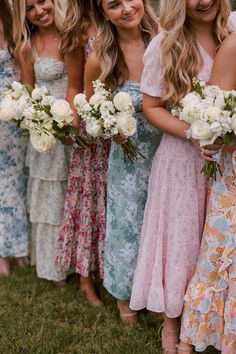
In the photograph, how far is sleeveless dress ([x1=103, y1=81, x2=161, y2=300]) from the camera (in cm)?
420

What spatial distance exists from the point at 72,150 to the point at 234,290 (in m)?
1.80

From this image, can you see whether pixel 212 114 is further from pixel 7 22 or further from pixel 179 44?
pixel 7 22

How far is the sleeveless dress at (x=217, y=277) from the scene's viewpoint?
3.56 m

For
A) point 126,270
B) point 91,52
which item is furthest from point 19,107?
point 126,270

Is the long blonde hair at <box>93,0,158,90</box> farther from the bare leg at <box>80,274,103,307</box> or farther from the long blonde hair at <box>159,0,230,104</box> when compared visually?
the bare leg at <box>80,274,103,307</box>

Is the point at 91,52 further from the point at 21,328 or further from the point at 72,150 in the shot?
the point at 21,328

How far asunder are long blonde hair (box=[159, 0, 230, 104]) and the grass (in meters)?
1.76

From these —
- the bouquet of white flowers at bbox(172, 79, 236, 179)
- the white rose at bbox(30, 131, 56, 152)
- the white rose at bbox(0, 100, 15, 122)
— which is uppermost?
the bouquet of white flowers at bbox(172, 79, 236, 179)

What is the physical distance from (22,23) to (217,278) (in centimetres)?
238

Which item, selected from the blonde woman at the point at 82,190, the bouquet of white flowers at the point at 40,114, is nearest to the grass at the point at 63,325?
the blonde woman at the point at 82,190

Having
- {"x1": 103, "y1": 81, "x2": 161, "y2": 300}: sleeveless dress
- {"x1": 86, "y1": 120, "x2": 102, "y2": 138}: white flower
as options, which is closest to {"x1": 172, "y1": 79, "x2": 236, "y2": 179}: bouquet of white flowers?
{"x1": 86, "y1": 120, "x2": 102, "y2": 138}: white flower

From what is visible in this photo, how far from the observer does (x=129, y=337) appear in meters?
4.39

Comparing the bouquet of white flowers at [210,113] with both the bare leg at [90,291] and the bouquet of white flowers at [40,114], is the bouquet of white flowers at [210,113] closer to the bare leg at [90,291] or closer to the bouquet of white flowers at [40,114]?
the bouquet of white flowers at [40,114]

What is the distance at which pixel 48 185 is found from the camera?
5051mm
